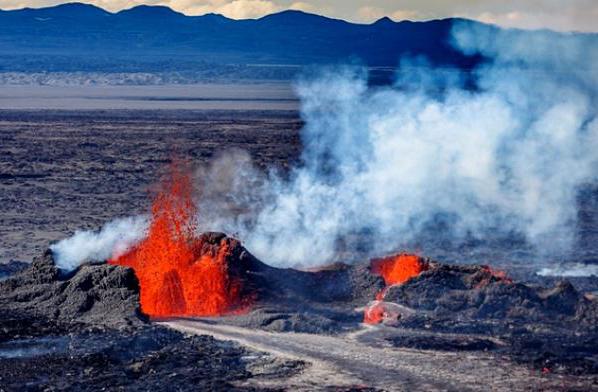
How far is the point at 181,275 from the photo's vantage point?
32625 mm

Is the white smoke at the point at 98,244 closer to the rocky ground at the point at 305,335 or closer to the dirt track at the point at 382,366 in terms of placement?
the rocky ground at the point at 305,335

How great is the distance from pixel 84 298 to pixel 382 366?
9364 mm

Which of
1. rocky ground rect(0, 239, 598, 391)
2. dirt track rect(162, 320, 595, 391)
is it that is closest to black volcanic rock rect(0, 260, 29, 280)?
rocky ground rect(0, 239, 598, 391)

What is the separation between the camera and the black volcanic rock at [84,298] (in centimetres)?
2989

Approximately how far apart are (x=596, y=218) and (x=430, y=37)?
Answer: 110 m

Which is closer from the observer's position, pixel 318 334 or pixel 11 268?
pixel 318 334

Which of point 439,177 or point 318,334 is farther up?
point 439,177

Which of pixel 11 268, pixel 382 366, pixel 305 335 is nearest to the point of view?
pixel 382 366

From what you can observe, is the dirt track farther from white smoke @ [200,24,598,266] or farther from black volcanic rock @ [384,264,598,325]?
white smoke @ [200,24,598,266]

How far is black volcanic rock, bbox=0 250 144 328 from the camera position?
29891mm

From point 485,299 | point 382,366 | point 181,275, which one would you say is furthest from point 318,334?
point 181,275

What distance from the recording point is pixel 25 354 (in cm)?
2645

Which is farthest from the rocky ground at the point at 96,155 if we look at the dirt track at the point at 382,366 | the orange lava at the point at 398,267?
the dirt track at the point at 382,366

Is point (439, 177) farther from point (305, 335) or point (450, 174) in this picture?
point (305, 335)
